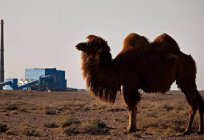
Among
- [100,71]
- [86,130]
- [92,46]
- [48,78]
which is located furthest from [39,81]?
[100,71]

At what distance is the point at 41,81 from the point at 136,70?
84212 millimetres

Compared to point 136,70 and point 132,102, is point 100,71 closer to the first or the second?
point 136,70

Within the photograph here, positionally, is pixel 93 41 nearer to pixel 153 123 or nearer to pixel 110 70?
pixel 110 70

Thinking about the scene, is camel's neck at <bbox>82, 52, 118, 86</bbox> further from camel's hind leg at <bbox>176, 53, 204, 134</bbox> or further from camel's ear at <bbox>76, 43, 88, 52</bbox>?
camel's hind leg at <bbox>176, 53, 204, 134</bbox>

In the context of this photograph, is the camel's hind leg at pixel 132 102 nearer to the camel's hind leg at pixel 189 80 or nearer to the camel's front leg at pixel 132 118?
the camel's front leg at pixel 132 118

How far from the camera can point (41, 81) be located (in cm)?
9862

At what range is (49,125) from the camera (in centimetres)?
1845

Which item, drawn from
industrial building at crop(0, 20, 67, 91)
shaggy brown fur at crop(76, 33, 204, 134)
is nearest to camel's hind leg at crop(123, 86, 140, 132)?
shaggy brown fur at crop(76, 33, 204, 134)

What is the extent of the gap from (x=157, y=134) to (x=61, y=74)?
293 ft

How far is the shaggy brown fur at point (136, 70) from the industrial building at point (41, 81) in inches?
3157

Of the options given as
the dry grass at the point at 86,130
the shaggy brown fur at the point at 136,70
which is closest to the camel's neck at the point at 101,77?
the shaggy brown fur at the point at 136,70

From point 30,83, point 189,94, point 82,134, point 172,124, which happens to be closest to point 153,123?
point 172,124

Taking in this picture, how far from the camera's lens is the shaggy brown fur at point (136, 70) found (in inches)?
603

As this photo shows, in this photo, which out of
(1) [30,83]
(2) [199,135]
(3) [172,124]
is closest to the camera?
(2) [199,135]
